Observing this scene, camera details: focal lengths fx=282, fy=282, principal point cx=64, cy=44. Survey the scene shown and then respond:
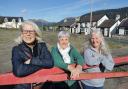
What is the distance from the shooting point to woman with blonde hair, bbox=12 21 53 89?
2914 millimetres

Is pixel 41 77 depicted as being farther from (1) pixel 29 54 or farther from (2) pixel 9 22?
(2) pixel 9 22

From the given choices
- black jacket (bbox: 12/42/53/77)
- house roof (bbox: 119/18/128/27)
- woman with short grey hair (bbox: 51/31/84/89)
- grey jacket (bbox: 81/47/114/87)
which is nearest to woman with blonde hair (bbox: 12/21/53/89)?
black jacket (bbox: 12/42/53/77)

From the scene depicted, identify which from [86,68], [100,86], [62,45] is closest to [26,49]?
[62,45]

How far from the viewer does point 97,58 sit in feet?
13.1

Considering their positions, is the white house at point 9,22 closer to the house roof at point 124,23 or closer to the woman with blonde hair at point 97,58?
the house roof at point 124,23

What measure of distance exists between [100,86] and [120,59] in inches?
33.0

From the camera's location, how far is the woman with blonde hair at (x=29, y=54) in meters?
2.91

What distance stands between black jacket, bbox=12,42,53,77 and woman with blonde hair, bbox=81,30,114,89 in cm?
97

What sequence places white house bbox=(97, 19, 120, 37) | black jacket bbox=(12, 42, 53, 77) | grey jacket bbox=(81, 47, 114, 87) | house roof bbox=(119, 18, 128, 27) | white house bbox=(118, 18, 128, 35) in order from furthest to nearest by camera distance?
white house bbox=(97, 19, 120, 37) → house roof bbox=(119, 18, 128, 27) → white house bbox=(118, 18, 128, 35) → grey jacket bbox=(81, 47, 114, 87) → black jacket bbox=(12, 42, 53, 77)

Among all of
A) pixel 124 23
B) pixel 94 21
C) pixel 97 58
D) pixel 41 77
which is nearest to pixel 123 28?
pixel 124 23

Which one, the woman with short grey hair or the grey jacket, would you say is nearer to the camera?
the woman with short grey hair

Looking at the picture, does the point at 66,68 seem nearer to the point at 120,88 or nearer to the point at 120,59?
the point at 120,59

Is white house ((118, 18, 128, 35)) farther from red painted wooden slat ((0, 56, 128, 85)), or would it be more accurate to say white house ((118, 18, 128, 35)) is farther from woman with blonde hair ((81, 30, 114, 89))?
red painted wooden slat ((0, 56, 128, 85))

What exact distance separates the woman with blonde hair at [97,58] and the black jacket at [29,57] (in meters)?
0.97
